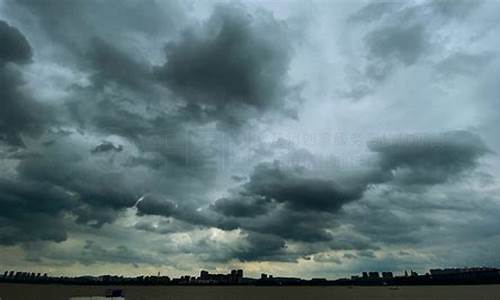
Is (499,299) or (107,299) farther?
(499,299)

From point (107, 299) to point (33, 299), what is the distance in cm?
11403

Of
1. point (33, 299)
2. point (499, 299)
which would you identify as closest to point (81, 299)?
point (33, 299)

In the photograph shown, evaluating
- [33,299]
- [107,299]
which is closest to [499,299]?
[107,299]

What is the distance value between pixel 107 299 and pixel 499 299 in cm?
16479

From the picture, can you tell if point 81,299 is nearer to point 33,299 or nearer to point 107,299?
point 107,299

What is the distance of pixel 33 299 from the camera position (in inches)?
7864

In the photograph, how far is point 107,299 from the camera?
106 m

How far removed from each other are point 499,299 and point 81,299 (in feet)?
556

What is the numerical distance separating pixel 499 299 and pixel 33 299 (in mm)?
192518

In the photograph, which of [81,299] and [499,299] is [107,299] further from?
[499,299]

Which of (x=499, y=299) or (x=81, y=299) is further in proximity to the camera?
(x=499, y=299)

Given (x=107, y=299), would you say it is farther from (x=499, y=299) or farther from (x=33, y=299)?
(x=499, y=299)

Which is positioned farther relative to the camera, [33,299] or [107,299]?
[33,299]

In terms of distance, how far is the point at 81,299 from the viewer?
350ft
